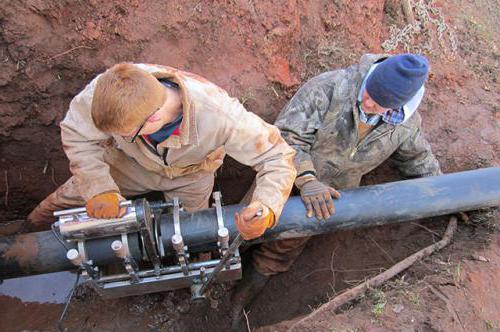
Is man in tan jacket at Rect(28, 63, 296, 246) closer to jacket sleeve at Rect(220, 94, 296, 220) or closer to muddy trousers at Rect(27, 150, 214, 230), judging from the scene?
jacket sleeve at Rect(220, 94, 296, 220)

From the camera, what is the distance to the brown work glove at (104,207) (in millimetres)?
2574

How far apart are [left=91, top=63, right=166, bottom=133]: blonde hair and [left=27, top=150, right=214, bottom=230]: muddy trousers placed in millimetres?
1011

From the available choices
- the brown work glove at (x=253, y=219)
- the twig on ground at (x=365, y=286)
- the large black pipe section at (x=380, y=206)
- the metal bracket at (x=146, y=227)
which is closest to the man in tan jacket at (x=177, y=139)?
the brown work glove at (x=253, y=219)

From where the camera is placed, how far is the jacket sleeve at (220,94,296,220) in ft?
8.65

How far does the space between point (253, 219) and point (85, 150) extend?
1.11m

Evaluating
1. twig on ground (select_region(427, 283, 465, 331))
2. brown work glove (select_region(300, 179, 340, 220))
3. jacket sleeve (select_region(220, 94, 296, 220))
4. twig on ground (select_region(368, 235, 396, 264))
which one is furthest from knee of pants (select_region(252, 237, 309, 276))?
jacket sleeve (select_region(220, 94, 296, 220))

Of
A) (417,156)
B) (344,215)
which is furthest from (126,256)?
(417,156)

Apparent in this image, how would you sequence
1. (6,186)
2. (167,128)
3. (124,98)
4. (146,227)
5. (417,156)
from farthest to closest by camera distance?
(6,186) < (417,156) < (146,227) < (167,128) < (124,98)

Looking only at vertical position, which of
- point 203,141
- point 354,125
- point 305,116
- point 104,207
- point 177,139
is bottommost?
point 354,125

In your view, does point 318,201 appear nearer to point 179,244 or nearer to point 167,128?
point 179,244

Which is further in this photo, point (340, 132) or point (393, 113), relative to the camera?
point (340, 132)

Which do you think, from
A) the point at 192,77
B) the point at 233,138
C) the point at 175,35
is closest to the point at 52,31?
the point at 175,35

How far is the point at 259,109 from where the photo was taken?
12.8ft

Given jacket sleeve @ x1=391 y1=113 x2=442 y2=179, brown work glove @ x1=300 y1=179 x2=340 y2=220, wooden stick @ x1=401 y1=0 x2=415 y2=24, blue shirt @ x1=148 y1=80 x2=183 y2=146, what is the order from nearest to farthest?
blue shirt @ x1=148 y1=80 x2=183 y2=146 → brown work glove @ x1=300 y1=179 x2=340 y2=220 → jacket sleeve @ x1=391 y1=113 x2=442 y2=179 → wooden stick @ x1=401 y1=0 x2=415 y2=24
